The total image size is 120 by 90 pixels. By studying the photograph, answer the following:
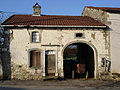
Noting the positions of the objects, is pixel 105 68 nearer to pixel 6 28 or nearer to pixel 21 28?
pixel 21 28

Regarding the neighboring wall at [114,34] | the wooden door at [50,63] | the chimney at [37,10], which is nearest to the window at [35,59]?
the wooden door at [50,63]

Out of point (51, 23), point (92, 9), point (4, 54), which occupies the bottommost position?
point (4, 54)

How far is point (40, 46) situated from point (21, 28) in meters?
2.37

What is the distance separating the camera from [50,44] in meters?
18.6

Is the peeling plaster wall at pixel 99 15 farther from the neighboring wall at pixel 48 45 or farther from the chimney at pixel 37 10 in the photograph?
the chimney at pixel 37 10

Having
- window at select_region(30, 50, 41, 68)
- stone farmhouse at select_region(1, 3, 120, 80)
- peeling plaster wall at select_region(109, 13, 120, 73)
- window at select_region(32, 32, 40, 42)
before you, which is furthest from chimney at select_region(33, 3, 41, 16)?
peeling plaster wall at select_region(109, 13, 120, 73)

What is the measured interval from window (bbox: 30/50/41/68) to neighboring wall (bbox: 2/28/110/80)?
35cm

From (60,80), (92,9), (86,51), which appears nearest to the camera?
(60,80)

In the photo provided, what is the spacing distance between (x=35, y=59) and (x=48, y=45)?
5.80 feet

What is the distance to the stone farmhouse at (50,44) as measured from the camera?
60.2ft

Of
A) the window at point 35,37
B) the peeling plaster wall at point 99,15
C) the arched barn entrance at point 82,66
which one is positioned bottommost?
the arched barn entrance at point 82,66

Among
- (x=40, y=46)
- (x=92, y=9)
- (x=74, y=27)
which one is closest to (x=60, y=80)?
(x=40, y=46)

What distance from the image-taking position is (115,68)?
1875 cm

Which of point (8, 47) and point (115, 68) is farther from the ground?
point (8, 47)
